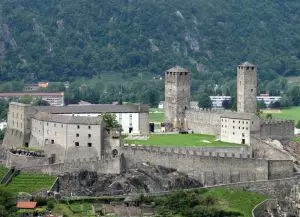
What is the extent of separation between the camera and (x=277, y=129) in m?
104

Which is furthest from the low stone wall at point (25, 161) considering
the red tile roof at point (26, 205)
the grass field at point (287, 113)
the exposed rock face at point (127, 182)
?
the grass field at point (287, 113)

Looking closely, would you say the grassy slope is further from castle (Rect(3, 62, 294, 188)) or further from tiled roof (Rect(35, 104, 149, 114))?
tiled roof (Rect(35, 104, 149, 114))

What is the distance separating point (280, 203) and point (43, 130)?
21504 mm

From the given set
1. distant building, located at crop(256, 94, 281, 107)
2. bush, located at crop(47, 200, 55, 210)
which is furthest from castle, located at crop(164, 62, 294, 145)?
distant building, located at crop(256, 94, 281, 107)

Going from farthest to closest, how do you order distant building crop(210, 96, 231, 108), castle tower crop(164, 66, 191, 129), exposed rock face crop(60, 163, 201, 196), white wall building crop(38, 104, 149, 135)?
distant building crop(210, 96, 231, 108) < castle tower crop(164, 66, 191, 129) < white wall building crop(38, 104, 149, 135) < exposed rock face crop(60, 163, 201, 196)

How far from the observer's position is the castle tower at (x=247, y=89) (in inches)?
4267

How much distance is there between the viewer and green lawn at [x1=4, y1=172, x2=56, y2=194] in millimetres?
90812

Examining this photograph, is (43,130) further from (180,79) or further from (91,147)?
(180,79)

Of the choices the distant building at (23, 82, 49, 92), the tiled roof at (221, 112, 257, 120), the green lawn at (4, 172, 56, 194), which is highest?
the distant building at (23, 82, 49, 92)

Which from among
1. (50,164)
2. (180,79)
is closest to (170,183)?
(50,164)

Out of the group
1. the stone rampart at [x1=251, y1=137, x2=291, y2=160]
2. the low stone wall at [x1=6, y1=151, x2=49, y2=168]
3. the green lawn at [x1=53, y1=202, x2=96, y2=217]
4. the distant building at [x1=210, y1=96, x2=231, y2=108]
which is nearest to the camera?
the green lawn at [x1=53, y1=202, x2=96, y2=217]

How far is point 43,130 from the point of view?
9994 cm

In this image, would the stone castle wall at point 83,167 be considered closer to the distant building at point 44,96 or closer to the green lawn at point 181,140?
the green lawn at point 181,140

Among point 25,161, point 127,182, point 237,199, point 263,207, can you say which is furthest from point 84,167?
point 263,207
